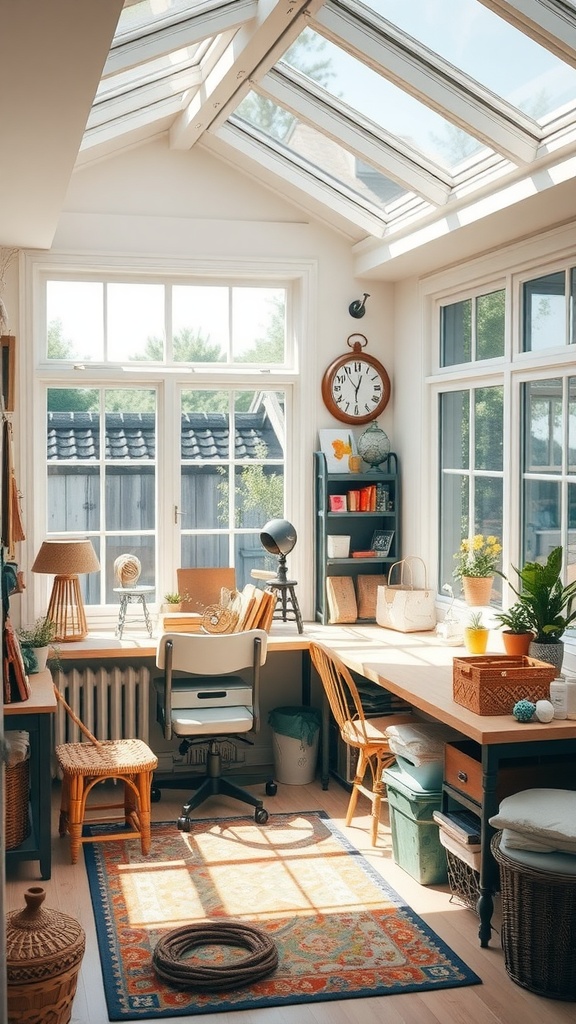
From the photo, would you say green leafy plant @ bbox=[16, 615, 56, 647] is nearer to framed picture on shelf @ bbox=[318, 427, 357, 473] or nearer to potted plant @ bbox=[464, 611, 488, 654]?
framed picture on shelf @ bbox=[318, 427, 357, 473]

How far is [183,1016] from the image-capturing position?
3385mm

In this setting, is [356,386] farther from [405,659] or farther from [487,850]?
[487,850]

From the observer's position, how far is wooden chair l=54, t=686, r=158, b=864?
4.72m

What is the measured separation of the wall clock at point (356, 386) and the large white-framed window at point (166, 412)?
0.18m

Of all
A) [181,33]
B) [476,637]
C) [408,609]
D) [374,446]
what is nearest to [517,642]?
[476,637]

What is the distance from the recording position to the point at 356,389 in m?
6.19

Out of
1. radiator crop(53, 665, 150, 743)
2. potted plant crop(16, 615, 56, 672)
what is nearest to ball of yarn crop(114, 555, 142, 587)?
radiator crop(53, 665, 150, 743)

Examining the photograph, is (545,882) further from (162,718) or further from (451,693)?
(162,718)

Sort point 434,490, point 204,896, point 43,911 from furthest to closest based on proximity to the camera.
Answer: point 434,490 < point 204,896 < point 43,911

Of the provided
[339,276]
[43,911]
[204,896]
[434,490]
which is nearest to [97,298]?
[339,276]

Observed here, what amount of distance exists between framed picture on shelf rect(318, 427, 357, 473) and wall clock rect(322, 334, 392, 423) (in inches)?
4.1

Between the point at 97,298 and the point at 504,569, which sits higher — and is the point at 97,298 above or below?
above

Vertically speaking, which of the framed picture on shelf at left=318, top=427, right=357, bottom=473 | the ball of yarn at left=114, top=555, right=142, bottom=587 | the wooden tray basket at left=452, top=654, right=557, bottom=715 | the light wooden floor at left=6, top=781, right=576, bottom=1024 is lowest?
the light wooden floor at left=6, top=781, right=576, bottom=1024

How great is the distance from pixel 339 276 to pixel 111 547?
1.98 meters
